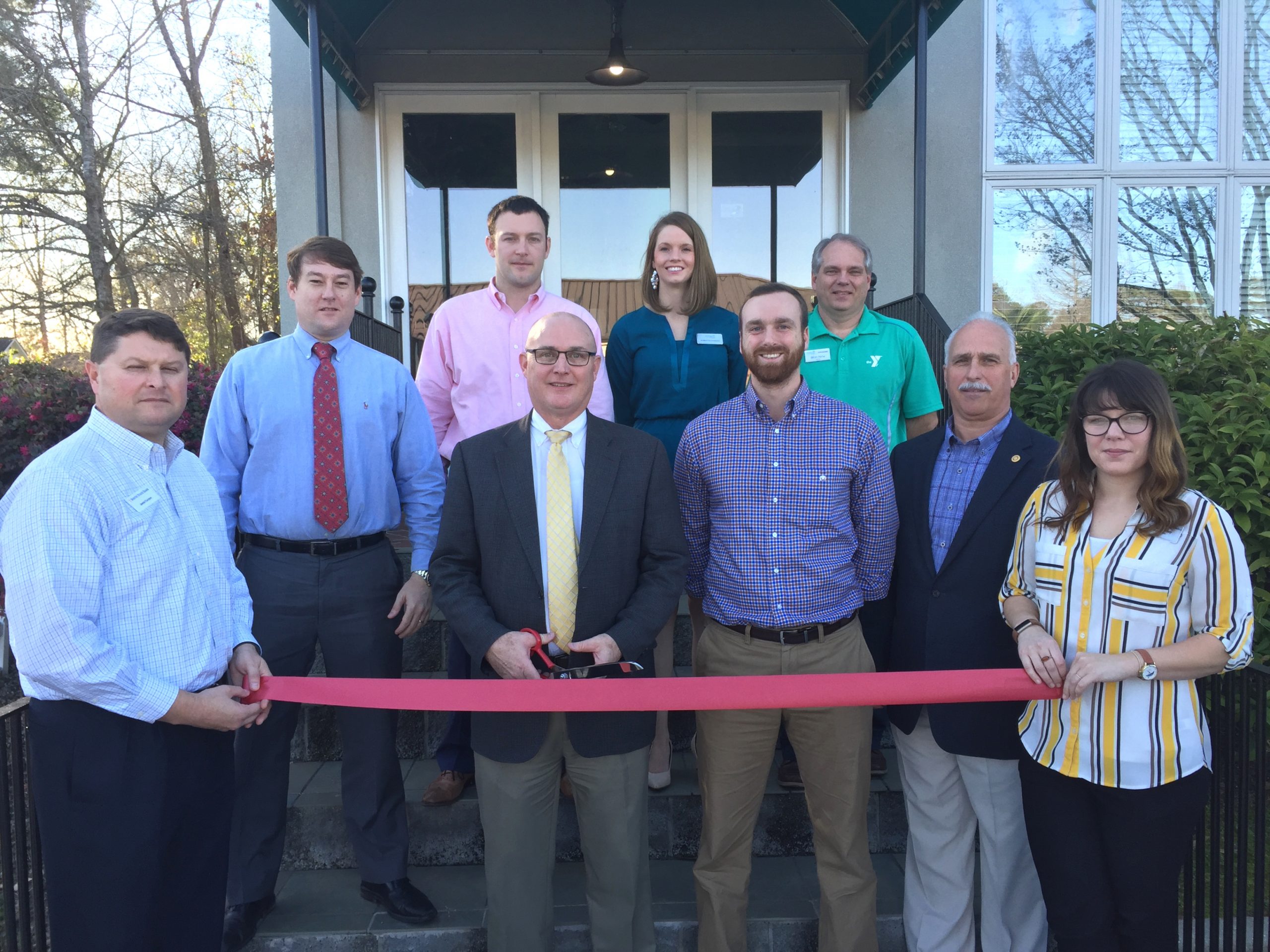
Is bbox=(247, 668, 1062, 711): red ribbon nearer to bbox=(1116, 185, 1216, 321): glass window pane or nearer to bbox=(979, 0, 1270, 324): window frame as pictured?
bbox=(979, 0, 1270, 324): window frame

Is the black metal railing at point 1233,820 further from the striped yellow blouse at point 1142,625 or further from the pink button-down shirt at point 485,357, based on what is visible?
the pink button-down shirt at point 485,357

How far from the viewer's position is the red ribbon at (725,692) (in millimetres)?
2523

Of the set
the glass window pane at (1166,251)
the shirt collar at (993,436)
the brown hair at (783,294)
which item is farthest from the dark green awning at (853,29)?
the shirt collar at (993,436)

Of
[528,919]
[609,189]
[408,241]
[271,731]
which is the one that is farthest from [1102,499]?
[408,241]

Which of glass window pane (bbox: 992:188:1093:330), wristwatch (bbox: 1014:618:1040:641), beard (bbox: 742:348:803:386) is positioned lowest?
wristwatch (bbox: 1014:618:1040:641)

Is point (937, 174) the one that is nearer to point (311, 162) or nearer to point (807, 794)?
point (311, 162)

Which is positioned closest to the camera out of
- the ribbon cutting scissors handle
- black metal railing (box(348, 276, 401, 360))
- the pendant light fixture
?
the ribbon cutting scissors handle

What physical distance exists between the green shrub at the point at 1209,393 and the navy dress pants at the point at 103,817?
3.49 metres

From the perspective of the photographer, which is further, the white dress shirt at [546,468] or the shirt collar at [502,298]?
the shirt collar at [502,298]

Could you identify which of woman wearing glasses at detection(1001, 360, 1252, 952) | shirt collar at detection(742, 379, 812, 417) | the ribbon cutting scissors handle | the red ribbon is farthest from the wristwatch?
the ribbon cutting scissors handle

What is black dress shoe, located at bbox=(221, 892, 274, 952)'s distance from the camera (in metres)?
3.10

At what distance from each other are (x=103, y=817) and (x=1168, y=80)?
28.1 ft

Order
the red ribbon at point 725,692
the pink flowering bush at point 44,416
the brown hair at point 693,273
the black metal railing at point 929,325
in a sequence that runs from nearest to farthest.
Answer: the red ribbon at point 725,692, the brown hair at point 693,273, the black metal railing at point 929,325, the pink flowering bush at point 44,416

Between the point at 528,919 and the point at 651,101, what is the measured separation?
6.85m
